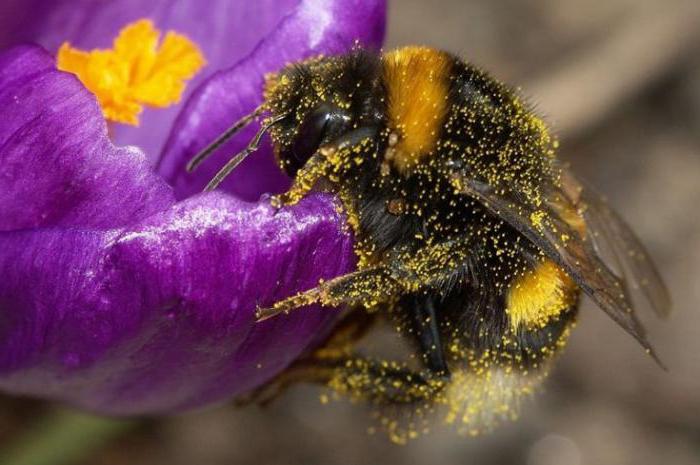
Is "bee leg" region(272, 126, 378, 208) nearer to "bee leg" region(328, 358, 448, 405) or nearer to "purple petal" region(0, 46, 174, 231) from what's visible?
"purple petal" region(0, 46, 174, 231)

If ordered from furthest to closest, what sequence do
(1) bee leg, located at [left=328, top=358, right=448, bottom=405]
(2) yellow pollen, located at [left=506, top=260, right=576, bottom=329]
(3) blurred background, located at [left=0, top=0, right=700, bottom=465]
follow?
(3) blurred background, located at [left=0, top=0, right=700, bottom=465] → (1) bee leg, located at [left=328, top=358, right=448, bottom=405] → (2) yellow pollen, located at [left=506, top=260, right=576, bottom=329]

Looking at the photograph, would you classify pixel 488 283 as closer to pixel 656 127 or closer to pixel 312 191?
pixel 312 191

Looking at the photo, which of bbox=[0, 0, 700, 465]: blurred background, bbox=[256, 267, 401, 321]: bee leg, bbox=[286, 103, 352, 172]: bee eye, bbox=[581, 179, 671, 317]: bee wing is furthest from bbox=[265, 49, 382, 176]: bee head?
bbox=[0, 0, 700, 465]: blurred background

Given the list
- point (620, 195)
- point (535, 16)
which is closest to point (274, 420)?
point (620, 195)

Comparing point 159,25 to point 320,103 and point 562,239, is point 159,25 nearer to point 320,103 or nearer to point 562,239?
point 320,103

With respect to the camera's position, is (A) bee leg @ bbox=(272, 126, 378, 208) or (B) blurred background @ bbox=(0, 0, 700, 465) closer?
(A) bee leg @ bbox=(272, 126, 378, 208)

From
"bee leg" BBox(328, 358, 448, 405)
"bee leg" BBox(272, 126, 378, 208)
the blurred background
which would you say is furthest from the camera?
the blurred background
